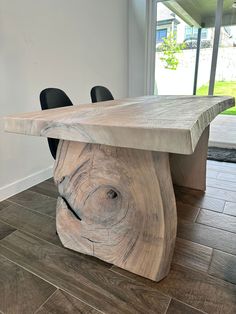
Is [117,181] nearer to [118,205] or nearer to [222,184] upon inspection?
Answer: [118,205]

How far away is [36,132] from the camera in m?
0.87

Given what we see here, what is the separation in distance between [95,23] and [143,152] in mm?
2306

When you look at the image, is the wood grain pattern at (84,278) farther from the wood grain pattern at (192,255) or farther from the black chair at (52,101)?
the black chair at (52,101)

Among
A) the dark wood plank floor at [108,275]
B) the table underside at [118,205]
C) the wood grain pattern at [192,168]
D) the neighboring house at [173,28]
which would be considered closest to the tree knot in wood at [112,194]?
the table underside at [118,205]

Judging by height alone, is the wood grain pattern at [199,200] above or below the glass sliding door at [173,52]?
below

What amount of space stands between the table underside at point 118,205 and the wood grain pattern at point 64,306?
0.78 ft

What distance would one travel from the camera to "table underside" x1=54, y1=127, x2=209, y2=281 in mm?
891

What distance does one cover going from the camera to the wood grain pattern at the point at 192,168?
1778mm

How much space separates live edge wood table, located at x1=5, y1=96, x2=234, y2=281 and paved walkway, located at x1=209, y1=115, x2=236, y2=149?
2086mm

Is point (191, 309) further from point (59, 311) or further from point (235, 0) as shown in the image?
point (235, 0)

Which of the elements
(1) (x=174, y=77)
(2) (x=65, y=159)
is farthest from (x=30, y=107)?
(1) (x=174, y=77)

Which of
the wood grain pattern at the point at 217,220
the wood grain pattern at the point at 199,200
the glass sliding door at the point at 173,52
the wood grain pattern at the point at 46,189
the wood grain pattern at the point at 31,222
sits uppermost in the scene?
the glass sliding door at the point at 173,52

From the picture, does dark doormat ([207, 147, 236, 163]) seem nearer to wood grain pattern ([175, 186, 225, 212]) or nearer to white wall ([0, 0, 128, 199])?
wood grain pattern ([175, 186, 225, 212])

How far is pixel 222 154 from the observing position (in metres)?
2.76
